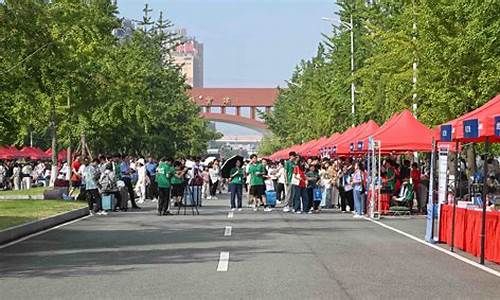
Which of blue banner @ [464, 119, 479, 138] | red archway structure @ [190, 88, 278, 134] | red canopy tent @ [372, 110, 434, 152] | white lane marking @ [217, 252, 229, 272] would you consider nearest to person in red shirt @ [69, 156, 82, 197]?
red canopy tent @ [372, 110, 434, 152]

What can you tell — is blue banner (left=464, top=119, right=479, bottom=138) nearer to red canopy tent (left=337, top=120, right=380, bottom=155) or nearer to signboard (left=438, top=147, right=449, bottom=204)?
signboard (left=438, top=147, right=449, bottom=204)

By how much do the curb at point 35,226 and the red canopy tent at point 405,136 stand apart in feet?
29.4

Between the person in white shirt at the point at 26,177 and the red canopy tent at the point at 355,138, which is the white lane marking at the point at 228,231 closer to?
the red canopy tent at the point at 355,138

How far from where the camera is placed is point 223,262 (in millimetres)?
13852

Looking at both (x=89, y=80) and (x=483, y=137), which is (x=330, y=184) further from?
(x=483, y=137)

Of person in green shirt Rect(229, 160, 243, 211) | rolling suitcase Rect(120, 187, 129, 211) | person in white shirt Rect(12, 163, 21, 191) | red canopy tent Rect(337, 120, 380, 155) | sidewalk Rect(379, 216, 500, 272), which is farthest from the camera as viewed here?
person in white shirt Rect(12, 163, 21, 191)

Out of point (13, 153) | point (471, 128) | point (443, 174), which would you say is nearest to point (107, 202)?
point (443, 174)

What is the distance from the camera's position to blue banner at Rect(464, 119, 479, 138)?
47.7ft

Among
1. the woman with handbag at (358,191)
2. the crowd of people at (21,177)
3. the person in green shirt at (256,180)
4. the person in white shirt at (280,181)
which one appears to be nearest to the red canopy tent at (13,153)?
the crowd of people at (21,177)

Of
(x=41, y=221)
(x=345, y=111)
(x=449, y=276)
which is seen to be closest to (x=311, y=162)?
(x=41, y=221)

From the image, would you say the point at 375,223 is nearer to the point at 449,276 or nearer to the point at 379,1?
the point at 449,276

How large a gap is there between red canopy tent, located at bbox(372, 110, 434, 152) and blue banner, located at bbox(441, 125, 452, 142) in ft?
32.1

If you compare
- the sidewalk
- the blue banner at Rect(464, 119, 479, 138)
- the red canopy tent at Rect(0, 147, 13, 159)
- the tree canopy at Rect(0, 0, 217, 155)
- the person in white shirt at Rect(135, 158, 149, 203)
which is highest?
the tree canopy at Rect(0, 0, 217, 155)

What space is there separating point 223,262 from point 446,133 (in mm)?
5549
